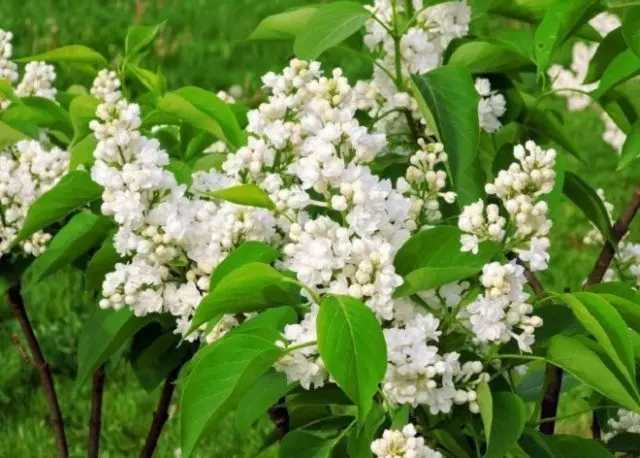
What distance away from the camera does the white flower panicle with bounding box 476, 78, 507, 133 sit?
237 centimetres

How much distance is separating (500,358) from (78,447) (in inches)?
99.0

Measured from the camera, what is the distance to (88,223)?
2252 mm

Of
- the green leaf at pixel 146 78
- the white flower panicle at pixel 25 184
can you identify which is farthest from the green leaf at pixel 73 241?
the green leaf at pixel 146 78

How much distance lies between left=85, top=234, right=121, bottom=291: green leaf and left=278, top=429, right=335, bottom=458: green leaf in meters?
0.52

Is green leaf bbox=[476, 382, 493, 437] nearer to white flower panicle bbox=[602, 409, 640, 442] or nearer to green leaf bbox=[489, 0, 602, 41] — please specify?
white flower panicle bbox=[602, 409, 640, 442]

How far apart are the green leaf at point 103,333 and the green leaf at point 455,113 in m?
0.64

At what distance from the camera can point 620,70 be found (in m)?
2.16

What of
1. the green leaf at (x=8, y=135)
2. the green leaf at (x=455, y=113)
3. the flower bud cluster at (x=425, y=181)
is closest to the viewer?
the flower bud cluster at (x=425, y=181)

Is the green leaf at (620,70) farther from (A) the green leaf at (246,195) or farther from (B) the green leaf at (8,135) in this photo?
(B) the green leaf at (8,135)

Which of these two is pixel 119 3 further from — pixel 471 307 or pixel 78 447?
pixel 471 307

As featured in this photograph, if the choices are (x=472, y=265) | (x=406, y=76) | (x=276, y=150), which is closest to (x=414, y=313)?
(x=472, y=265)

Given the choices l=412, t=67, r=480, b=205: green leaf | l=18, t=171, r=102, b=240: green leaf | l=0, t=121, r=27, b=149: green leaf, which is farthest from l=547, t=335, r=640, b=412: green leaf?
l=0, t=121, r=27, b=149: green leaf

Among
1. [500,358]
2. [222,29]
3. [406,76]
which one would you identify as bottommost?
[222,29]

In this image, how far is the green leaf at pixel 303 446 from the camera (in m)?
1.92
